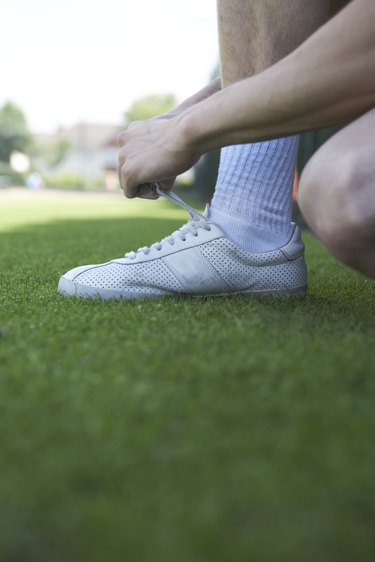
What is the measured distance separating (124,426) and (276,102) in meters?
0.64

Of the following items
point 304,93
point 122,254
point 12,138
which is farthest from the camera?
point 12,138

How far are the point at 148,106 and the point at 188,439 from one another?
4667 centimetres

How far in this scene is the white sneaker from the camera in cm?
149

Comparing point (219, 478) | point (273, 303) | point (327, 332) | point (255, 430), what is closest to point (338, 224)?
point (327, 332)

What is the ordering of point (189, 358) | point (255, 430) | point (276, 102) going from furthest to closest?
point (276, 102) < point (189, 358) < point (255, 430)

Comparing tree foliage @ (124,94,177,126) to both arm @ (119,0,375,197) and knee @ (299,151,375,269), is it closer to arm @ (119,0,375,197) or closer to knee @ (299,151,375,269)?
arm @ (119,0,375,197)

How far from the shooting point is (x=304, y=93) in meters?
1.08

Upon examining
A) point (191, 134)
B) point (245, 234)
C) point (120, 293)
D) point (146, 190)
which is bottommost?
point (120, 293)

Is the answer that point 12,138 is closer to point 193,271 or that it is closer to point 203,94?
point 203,94

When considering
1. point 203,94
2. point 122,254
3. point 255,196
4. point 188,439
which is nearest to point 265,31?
point 203,94

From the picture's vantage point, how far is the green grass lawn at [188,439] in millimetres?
513

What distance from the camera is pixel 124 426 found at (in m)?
0.71

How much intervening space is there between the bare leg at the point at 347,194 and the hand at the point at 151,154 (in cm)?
24

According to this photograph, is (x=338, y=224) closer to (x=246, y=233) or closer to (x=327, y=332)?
(x=327, y=332)
